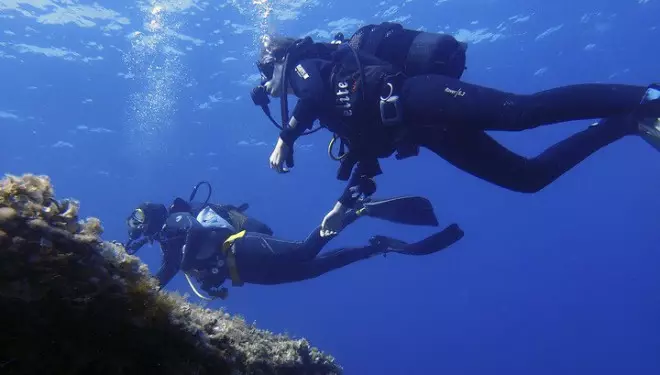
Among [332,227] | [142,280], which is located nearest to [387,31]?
[332,227]

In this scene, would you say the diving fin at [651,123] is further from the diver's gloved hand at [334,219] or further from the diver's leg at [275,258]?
the diver's leg at [275,258]

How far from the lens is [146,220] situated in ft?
24.5

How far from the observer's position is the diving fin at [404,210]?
21.4ft

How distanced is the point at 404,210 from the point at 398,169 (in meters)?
32.8

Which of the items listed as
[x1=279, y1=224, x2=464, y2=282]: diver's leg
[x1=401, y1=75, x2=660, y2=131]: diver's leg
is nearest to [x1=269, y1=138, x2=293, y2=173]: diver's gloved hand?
[x1=401, y1=75, x2=660, y2=131]: diver's leg

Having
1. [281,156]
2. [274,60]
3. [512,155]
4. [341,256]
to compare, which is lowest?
[281,156]

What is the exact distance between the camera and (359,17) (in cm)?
2395

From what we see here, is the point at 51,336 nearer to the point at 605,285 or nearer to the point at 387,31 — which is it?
the point at 387,31

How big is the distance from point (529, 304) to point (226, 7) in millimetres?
78114

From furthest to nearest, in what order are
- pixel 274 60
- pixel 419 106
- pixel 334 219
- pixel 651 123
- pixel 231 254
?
1. pixel 231 254
2. pixel 334 219
3. pixel 274 60
4. pixel 419 106
5. pixel 651 123

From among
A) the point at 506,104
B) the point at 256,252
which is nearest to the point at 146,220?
the point at 256,252

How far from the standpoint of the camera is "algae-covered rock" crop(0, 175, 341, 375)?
6.12 feet

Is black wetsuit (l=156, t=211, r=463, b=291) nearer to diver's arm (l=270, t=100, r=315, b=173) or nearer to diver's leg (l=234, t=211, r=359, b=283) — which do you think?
diver's leg (l=234, t=211, r=359, b=283)

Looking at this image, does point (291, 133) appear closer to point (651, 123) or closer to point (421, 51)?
point (421, 51)
